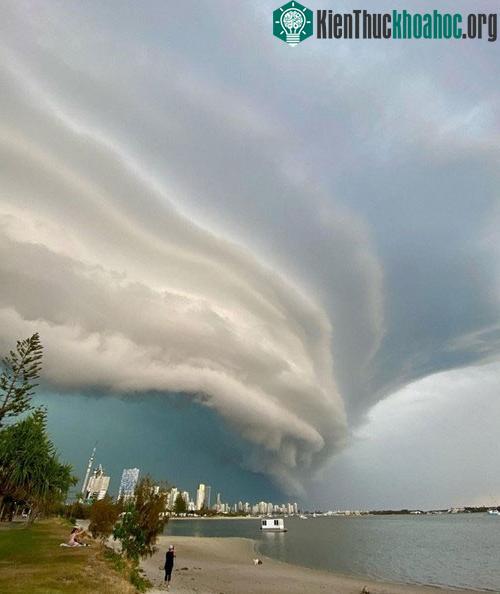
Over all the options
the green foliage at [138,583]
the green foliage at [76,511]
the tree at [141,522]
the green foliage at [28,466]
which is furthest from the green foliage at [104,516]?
the green foliage at [76,511]

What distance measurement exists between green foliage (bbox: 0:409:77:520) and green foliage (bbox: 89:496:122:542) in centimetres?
3029

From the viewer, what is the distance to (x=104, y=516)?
4719cm

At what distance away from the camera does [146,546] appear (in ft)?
102

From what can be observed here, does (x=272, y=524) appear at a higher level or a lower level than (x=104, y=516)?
higher

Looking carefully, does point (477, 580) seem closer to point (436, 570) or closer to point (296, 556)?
point (436, 570)

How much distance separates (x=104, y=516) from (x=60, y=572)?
79.6 ft

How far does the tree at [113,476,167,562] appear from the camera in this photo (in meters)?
30.4

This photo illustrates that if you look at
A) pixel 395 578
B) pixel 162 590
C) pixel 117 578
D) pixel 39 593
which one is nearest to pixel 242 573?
pixel 395 578

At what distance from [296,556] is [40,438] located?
2005 inches

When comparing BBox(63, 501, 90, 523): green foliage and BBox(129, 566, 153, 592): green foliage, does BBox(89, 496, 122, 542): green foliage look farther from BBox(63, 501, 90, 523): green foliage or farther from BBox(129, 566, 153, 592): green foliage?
BBox(63, 501, 90, 523): green foliage

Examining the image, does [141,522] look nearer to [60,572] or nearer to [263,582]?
[60,572]

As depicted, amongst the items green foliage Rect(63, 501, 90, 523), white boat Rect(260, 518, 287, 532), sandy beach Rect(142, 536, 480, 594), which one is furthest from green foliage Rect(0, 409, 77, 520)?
white boat Rect(260, 518, 287, 532)

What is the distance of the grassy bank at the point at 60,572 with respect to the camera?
2052 cm

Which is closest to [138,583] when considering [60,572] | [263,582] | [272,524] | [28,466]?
[60,572]
